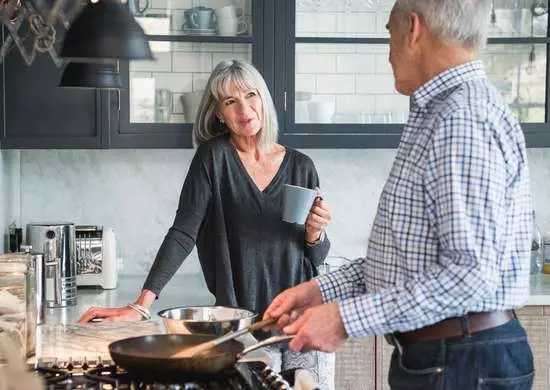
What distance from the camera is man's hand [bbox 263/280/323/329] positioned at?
2.31 metres

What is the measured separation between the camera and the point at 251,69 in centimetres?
344

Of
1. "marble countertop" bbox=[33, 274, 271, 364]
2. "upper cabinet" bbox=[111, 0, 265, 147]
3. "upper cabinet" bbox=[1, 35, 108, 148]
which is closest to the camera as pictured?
"marble countertop" bbox=[33, 274, 271, 364]

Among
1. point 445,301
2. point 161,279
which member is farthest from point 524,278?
point 161,279

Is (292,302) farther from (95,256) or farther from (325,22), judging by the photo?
(325,22)

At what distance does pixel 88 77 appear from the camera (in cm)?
295

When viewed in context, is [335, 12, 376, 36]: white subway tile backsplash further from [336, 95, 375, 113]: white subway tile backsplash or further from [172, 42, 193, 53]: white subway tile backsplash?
[172, 42, 193, 53]: white subway tile backsplash

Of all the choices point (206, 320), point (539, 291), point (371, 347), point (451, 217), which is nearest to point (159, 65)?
point (371, 347)

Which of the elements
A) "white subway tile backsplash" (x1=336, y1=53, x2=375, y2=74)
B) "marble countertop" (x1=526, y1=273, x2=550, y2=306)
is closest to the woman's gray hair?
"white subway tile backsplash" (x1=336, y1=53, x2=375, y2=74)

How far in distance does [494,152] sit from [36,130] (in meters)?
2.37

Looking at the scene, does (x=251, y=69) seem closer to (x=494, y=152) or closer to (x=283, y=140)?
(x=283, y=140)

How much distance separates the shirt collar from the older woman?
3.59ft

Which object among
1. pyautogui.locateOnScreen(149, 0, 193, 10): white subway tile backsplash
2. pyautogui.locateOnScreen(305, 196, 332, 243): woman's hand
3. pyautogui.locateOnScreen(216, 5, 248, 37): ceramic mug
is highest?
pyautogui.locateOnScreen(149, 0, 193, 10): white subway tile backsplash

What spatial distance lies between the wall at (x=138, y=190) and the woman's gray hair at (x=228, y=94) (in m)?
1.05

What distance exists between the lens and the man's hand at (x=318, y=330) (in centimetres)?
208
